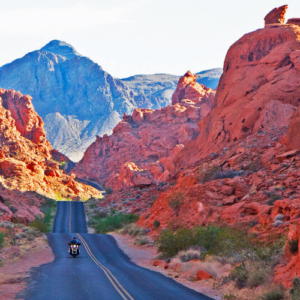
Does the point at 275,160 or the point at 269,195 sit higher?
the point at 275,160

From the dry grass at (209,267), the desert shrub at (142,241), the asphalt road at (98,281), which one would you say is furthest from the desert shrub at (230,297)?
the desert shrub at (142,241)

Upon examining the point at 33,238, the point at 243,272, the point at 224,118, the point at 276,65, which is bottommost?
the point at 33,238

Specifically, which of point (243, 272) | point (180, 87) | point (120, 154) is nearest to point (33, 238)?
point (243, 272)

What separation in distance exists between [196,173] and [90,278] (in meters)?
19.3

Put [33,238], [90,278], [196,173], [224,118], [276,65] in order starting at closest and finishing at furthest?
[90,278]
[33,238]
[196,173]
[276,65]
[224,118]

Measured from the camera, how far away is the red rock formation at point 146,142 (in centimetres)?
8900

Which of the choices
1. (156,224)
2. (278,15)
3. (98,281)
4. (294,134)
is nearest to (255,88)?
(278,15)

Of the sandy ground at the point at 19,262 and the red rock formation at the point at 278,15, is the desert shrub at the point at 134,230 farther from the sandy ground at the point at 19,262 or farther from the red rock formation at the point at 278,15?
the red rock formation at the point at 278,15

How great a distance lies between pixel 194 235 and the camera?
22.4 m

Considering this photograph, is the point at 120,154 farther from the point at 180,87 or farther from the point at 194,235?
the point at 194,235

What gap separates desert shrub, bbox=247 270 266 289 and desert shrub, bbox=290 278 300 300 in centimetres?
202

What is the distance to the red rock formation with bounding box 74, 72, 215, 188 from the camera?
8900cm

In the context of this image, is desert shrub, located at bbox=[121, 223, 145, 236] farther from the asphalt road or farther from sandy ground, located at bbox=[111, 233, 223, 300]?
the asphalt road

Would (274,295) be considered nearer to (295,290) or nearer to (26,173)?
(295,290)
